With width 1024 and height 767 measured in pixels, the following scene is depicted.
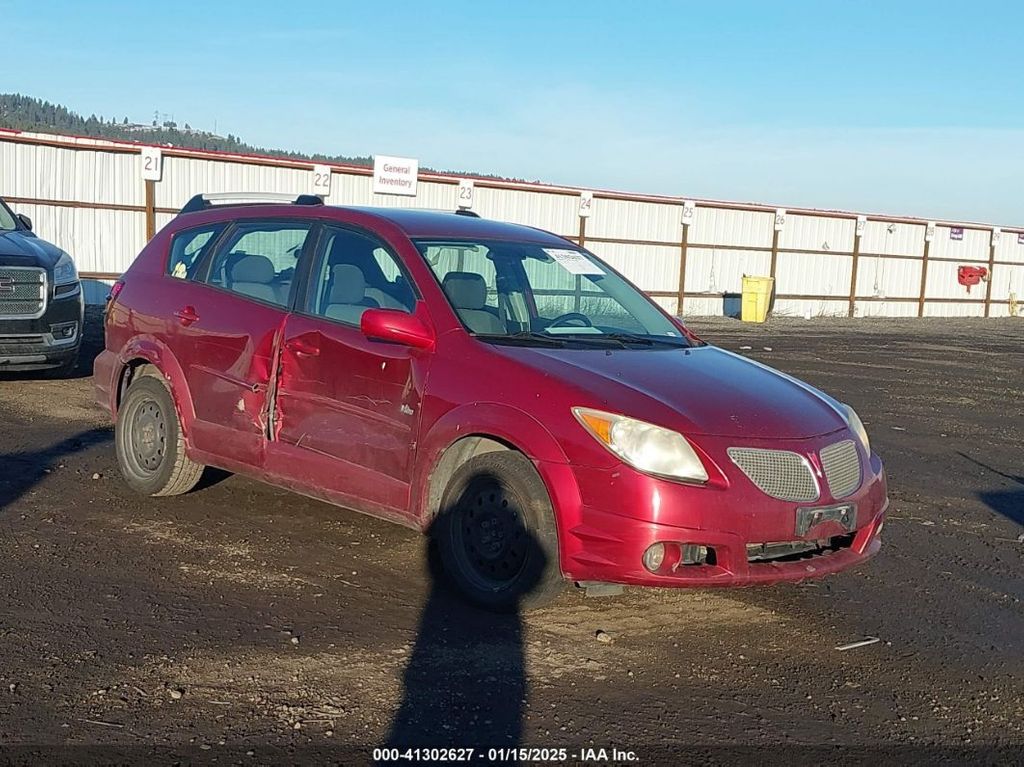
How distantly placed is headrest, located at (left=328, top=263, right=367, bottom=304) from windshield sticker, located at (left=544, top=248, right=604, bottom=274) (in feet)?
3.56

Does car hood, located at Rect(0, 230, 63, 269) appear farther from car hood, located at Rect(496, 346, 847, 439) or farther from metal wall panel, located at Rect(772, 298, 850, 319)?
metal wall panel, located at Rect(772, 298, 850, 319)

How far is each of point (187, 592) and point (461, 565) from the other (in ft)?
4.08

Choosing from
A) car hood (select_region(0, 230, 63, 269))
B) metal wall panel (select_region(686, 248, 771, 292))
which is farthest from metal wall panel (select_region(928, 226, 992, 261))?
car hood (select_region(0, 230, 63, 269))

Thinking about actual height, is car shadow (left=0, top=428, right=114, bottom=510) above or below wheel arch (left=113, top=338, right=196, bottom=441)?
below

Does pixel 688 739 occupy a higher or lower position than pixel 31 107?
lower

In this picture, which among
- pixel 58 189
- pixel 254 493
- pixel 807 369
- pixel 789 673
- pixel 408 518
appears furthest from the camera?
pixel 58 189

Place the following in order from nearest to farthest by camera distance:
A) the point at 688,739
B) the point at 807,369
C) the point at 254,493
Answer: the point at 688,739
the point at 254,493
the point at 807,369

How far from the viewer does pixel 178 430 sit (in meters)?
6.47

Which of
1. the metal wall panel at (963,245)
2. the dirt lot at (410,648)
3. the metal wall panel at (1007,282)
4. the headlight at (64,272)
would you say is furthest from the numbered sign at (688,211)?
the dirt lot at (410,648)

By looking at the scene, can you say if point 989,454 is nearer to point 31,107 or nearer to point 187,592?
point 187,592

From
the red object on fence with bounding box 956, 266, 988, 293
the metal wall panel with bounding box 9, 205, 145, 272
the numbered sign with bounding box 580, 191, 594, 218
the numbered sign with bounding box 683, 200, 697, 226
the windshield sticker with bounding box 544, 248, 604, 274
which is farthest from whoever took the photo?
the red object on fence with bounding box 956, 266, 988, 293

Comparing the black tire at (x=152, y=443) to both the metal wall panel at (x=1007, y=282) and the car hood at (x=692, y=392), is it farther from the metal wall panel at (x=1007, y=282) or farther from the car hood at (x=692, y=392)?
the metal wall panel at (x=1007, y=282)

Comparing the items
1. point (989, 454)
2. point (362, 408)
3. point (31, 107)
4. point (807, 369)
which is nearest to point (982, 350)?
point (807, 369)

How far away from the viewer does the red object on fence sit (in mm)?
36844
